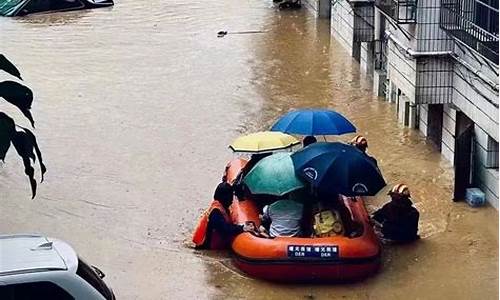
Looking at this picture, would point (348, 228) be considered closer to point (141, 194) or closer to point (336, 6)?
point (141, 194)

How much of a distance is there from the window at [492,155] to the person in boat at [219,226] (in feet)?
11.9

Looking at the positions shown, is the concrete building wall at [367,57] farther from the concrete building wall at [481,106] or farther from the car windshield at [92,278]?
the car windshield at [92,278]

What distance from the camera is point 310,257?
1166 cm

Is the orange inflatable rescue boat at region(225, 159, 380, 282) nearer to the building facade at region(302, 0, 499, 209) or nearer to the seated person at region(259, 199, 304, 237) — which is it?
the seated person at region(259, 199, 304, 237)

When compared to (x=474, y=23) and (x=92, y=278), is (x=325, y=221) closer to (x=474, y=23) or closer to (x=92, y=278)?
(x=474, y=23)

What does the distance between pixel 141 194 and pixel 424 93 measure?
425cm

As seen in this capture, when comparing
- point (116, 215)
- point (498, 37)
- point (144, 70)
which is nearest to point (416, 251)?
point (498, 37)

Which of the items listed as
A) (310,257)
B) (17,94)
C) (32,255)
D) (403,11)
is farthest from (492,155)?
(17,94)

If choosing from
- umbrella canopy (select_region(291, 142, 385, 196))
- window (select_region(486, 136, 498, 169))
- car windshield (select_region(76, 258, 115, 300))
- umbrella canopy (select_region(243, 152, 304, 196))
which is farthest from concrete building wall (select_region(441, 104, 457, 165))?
car windshield (select_region(76, 258, 115, 300))

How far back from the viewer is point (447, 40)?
15180 mm

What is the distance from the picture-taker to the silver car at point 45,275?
7.89 meters

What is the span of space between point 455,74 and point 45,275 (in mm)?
8603

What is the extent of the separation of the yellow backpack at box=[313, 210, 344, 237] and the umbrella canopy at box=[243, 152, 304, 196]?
42cm

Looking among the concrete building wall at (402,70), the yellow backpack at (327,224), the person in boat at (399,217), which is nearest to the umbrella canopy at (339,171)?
the yellow backpack at (327,224)
